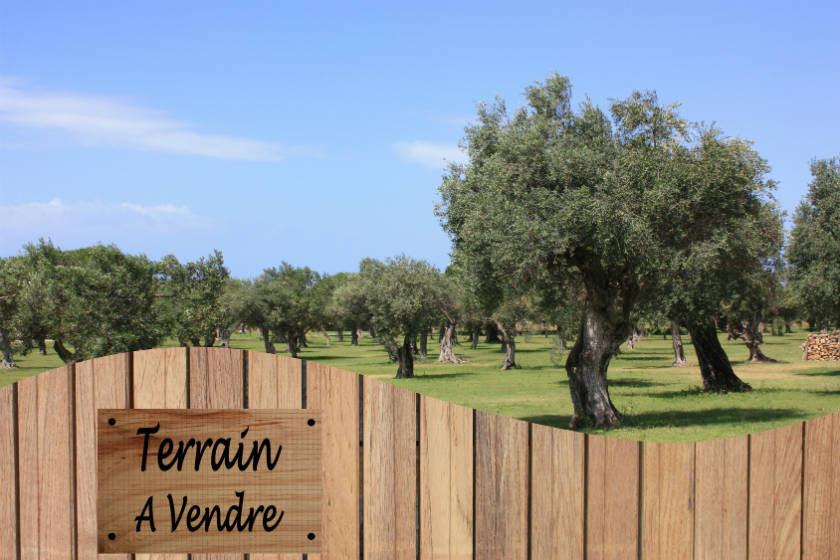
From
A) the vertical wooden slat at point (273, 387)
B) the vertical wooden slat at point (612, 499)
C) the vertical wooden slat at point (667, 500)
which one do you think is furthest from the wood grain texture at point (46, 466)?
the vertical wooden slat at point (667, 500)

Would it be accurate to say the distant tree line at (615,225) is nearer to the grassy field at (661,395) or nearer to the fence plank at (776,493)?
the grassy field at (661,395)

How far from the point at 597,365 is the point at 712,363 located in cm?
1197

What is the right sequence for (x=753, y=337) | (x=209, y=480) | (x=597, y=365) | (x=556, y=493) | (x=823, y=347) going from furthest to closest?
(x=823, y=347)
(x=753, y=337)
(x=597, y=365)
(x=556, y=493)
(x=209, y=480)

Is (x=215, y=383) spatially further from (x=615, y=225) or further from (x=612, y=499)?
(x=615, y=225)

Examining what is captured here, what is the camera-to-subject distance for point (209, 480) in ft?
10.6

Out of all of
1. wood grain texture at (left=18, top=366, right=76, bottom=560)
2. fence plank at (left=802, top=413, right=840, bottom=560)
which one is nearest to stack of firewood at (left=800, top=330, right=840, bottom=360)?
fence plank at (left=802, top=413, right=840, bottom=560)

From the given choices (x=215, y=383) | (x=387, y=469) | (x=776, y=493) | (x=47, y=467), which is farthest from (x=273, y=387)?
(x=776, y=493)

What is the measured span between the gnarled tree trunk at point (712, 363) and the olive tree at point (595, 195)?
38.0 ft

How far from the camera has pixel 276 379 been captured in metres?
3.23

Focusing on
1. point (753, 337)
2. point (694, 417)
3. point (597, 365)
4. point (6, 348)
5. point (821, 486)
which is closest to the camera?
point (821, 486)

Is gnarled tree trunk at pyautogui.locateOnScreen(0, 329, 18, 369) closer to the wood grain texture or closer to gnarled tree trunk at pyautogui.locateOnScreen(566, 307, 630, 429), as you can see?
gnarled tree trunk at pyautogui.locateOnScreen(566, 307, 630, 429)

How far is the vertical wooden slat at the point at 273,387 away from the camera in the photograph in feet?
10.6

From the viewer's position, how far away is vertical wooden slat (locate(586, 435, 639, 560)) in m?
3.38

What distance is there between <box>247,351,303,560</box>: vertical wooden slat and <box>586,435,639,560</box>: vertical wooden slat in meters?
1.42
